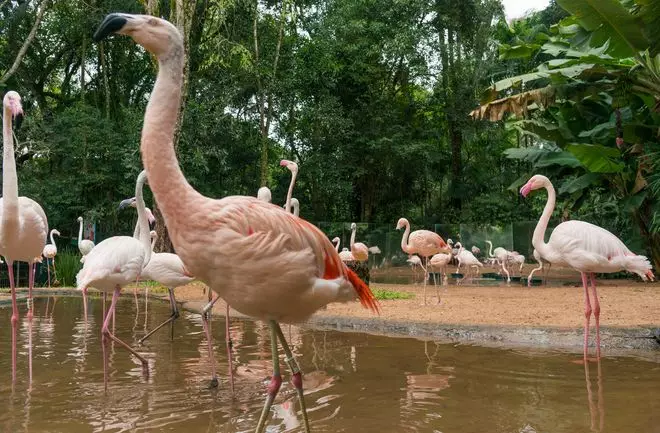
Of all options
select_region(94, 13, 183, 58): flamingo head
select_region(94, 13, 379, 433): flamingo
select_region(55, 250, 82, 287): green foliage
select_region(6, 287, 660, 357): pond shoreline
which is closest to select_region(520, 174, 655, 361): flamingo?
select_region(6, 287, 660, 357): pond shoreline

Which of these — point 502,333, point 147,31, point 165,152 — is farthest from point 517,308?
point 147,31

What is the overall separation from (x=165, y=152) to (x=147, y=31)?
60 centimetres

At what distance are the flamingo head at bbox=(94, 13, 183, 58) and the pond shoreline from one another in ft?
15.1

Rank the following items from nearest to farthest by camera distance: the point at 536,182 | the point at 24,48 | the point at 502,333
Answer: the point at 502,333, the point at 536,182, the point at 24,48

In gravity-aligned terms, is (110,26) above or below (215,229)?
above

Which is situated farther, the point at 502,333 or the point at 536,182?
the point at 536,182

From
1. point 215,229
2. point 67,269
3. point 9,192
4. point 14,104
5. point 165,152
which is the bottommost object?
point 67,269

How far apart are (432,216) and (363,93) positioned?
23.6 ft

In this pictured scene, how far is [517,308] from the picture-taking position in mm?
10219

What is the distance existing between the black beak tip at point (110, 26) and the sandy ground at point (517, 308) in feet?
21.2

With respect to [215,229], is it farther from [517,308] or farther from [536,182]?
[517,308]

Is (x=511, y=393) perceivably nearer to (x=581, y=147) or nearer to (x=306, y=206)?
(x=581, y=147)

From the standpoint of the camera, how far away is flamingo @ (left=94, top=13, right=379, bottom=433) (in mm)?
3016

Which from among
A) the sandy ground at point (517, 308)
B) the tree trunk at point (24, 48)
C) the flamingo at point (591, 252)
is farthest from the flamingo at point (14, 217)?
the tree trunk at point (24, 48)
